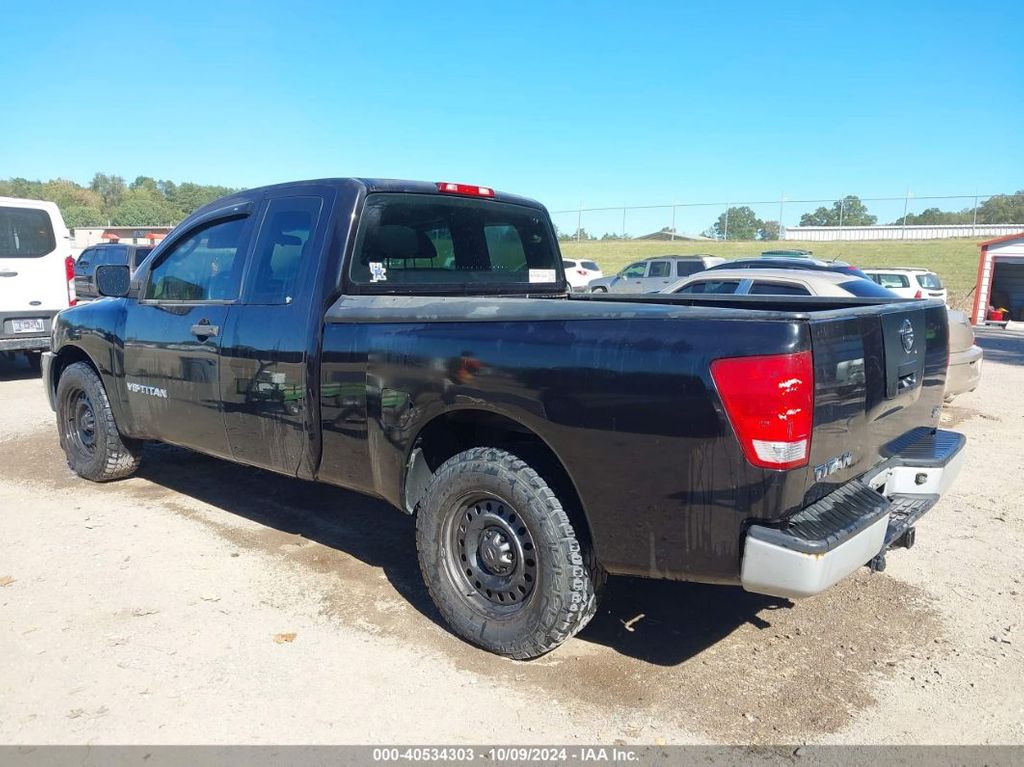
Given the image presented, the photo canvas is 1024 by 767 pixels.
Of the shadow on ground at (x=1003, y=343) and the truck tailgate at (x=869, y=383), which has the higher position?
the truck tailgate at (x=869, y=383)

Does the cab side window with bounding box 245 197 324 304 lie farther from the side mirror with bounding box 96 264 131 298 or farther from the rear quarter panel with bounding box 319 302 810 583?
the side mirror with bounding box 96 264 131 298

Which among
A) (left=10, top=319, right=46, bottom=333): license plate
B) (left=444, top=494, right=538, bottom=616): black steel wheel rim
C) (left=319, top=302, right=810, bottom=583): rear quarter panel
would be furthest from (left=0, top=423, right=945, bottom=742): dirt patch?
(left=10, top=319, right=46, bottom=333): license plate

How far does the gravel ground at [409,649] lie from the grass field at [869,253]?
993 inches

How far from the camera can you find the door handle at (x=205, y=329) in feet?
14.1

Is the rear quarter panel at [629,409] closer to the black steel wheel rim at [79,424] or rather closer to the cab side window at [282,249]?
the cab side window at [282,249]

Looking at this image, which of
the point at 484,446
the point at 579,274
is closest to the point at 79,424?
the point at 484,446

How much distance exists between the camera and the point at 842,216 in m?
42.0

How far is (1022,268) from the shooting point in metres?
23.3

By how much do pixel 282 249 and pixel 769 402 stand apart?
2750 mm

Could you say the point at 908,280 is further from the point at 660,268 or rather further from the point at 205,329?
the point at 205,329

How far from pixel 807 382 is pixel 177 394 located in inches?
144

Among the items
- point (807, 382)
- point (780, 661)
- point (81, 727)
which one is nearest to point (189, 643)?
point (81, 727)

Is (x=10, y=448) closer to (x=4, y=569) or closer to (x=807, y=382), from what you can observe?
(x=4, y=569)

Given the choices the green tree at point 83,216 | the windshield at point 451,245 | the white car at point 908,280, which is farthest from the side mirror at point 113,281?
the green tree at point 83,216
